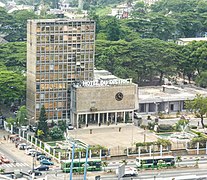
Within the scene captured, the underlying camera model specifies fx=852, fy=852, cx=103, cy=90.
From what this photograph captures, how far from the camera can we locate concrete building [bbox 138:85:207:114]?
87500mm

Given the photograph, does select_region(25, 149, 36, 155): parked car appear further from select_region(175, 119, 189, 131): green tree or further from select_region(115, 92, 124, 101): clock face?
select_region(175, 119, 189, 131): green tree

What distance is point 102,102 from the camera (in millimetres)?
80188

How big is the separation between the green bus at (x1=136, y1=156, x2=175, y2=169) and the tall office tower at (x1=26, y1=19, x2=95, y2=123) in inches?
568

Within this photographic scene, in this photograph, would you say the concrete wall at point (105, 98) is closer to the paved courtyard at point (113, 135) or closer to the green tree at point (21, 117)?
the paved courtyard at point (113, 135)

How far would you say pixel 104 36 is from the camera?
392 ft

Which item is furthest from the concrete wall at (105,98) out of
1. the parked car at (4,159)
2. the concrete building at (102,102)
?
the parked car at (4,159)

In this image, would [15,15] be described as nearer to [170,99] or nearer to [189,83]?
[189,83]

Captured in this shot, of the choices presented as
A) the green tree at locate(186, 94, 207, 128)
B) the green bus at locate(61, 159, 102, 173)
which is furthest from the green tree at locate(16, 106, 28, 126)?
the green tree at locate(186, 94, 207, 128)

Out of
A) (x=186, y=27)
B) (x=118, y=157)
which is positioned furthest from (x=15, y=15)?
(x=118, y=157)

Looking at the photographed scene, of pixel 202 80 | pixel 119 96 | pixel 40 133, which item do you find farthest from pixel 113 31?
pixel 40 133

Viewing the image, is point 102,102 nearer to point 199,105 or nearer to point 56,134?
point 56,134

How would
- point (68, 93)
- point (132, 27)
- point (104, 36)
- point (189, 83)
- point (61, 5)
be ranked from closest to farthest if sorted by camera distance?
point (68, 93)
point (189, 83)
point (104, 36)
point (132, 27)
point (61, 5)

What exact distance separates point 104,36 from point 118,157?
5085cm

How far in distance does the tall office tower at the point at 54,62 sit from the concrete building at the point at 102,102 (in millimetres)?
1185
